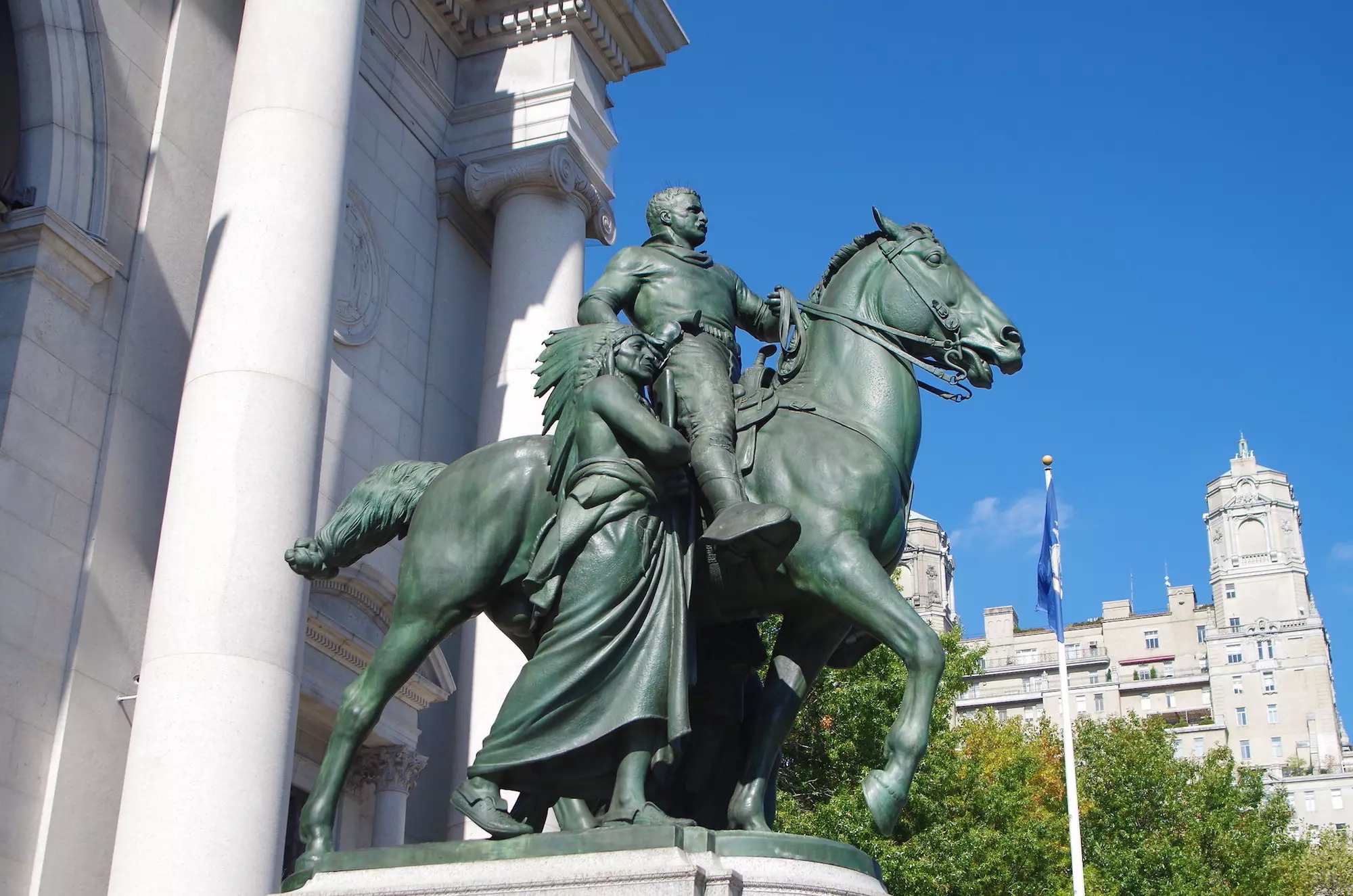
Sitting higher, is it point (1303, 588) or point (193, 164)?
point (1303, 588)

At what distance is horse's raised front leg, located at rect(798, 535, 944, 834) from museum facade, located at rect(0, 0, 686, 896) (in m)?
5.93

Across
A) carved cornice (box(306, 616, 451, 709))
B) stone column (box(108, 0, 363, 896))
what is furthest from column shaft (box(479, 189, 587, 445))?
stone column (box(108, 0, 363, 896))

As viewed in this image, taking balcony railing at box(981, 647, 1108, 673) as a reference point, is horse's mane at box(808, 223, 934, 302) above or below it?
below

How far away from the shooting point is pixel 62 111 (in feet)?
47.0

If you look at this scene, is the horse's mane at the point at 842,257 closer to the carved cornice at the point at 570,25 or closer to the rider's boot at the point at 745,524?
the rider's boot at the point at 745,524

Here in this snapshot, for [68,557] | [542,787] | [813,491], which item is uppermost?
[68,557]

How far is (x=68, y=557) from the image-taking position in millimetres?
13320

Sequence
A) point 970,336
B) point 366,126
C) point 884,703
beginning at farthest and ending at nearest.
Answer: point 884,703 → point 366,126 → point 970,336

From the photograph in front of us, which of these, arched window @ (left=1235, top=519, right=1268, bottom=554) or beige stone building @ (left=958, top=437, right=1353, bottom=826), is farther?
arched window @ (left=1235, top=519, right=1268, bottom=554)

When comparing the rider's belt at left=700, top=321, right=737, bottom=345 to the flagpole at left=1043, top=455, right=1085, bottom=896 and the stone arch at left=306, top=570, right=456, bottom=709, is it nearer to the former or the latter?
the stone arch at left=306, top=570, right=456, bottom=709

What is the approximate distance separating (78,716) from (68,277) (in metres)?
3.84

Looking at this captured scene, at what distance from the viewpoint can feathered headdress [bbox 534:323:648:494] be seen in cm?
762

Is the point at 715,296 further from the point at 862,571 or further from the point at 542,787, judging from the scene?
the point at 542,787

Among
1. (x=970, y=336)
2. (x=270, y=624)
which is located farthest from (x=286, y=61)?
(x=970, y=336)
